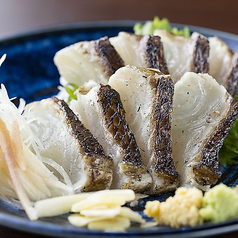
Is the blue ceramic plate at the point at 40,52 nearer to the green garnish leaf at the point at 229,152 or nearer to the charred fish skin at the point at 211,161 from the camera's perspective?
the green garnish leaf at the point at 229,152

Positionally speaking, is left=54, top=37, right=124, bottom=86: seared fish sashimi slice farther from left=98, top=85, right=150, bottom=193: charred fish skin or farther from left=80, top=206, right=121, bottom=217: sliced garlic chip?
left=80, top=206, right=121, bottom=217: sliced garlic chip

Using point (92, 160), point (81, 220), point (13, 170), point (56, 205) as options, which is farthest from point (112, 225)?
point (13, 170)

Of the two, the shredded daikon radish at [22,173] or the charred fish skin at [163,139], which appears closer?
the shredded daikon radish at [22,173]

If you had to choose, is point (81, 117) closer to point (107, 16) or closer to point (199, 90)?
Answer: point (199, 90)

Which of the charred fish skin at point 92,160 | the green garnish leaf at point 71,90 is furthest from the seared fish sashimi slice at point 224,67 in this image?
the charred fish skin at point 92,160

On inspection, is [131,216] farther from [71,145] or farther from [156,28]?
[156,28]

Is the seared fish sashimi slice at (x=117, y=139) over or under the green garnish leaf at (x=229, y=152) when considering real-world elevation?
over
